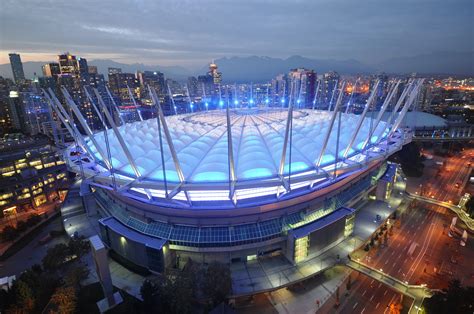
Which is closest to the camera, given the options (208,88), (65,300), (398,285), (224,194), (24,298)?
(65,300)

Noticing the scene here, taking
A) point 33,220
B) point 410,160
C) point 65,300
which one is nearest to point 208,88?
point 410,160

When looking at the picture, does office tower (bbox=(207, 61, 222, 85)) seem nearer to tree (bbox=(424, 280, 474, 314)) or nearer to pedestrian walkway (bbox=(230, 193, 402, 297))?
pedestrian walkway (bbox=(230, 193, 402, 297))

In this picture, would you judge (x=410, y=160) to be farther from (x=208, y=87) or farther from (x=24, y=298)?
(x=208, y=87)

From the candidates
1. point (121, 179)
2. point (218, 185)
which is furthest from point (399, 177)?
point (121, 179)

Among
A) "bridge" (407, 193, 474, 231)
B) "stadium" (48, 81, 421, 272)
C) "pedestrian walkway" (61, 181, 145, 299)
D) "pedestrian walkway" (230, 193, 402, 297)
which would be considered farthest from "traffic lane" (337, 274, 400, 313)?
"bridge" (407, 193, 474, 231)

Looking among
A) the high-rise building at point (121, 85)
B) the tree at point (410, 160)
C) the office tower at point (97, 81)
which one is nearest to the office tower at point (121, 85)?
the high-rise building at point (121, 85)
